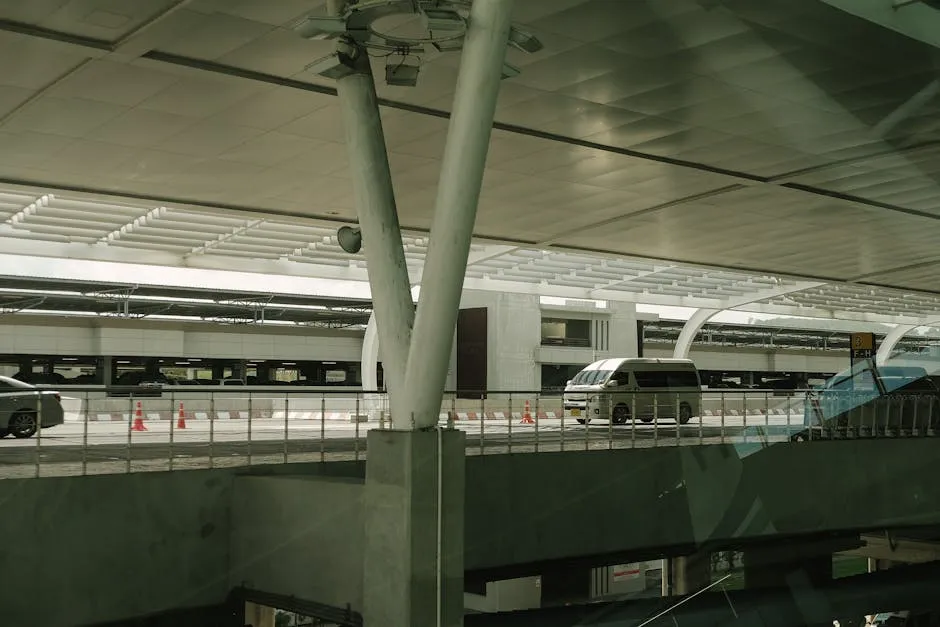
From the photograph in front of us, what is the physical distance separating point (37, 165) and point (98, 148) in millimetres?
1837

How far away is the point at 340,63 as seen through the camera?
33.3 ft

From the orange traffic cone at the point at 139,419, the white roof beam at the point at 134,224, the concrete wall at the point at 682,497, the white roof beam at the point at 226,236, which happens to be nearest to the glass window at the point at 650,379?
the white roof beam at the point at 226,236

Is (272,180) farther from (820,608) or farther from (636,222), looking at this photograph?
(820,608)

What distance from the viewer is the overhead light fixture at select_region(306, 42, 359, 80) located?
9.92 m

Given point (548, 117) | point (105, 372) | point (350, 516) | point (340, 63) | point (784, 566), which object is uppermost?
point (548, 117)

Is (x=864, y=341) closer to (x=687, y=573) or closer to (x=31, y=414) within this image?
(x=687, y=573)

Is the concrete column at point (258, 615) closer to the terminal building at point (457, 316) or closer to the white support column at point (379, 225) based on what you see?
the terminal building at point (457, 316)

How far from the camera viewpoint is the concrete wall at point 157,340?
33344 mm

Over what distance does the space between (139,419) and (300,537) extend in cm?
259

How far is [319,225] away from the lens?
1021 inches

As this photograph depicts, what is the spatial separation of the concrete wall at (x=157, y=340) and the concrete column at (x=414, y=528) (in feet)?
86.3

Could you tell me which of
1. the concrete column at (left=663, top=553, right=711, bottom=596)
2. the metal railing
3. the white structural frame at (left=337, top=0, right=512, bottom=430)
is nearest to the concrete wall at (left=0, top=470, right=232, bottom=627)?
the metal railing

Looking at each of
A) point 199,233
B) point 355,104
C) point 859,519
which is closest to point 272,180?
point 199,233

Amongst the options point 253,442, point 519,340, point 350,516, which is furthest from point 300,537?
point 519,340
